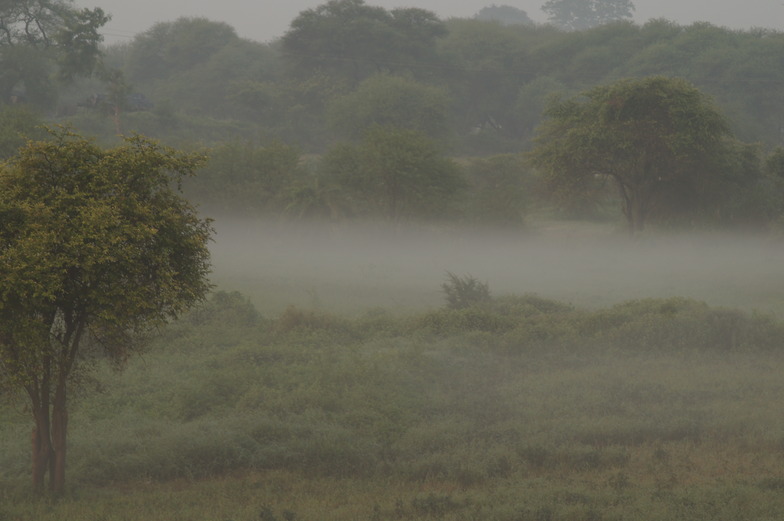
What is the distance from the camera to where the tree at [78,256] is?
31.6ft

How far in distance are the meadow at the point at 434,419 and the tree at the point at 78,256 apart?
1.30 m

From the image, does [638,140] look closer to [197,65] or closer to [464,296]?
[464,296]

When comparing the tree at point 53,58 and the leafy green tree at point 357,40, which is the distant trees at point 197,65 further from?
the tree at point 53,58

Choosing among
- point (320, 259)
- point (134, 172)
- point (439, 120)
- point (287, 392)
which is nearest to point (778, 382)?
point (287, 392)

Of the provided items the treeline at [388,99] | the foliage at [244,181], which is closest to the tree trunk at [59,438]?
the treeline at [388,99]

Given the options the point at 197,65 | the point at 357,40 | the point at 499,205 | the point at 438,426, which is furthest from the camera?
the point at 197,65

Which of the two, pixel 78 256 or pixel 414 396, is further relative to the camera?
pixel 414 396

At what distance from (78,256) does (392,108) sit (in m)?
59.5

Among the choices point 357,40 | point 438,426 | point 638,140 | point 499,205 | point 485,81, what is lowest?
point 438,426

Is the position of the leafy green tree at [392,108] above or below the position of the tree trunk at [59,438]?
above

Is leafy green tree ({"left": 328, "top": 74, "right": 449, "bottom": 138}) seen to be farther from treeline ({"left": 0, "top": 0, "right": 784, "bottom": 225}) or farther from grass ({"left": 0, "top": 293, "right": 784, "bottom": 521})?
grass ({"left": 0, "top": 293, "right": 784, "bottom": 521})

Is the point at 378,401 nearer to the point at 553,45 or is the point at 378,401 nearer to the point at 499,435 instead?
the point at 499,435

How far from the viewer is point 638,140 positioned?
39.9 meters

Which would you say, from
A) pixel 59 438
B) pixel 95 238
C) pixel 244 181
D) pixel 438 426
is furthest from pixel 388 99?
pixel 95 238
